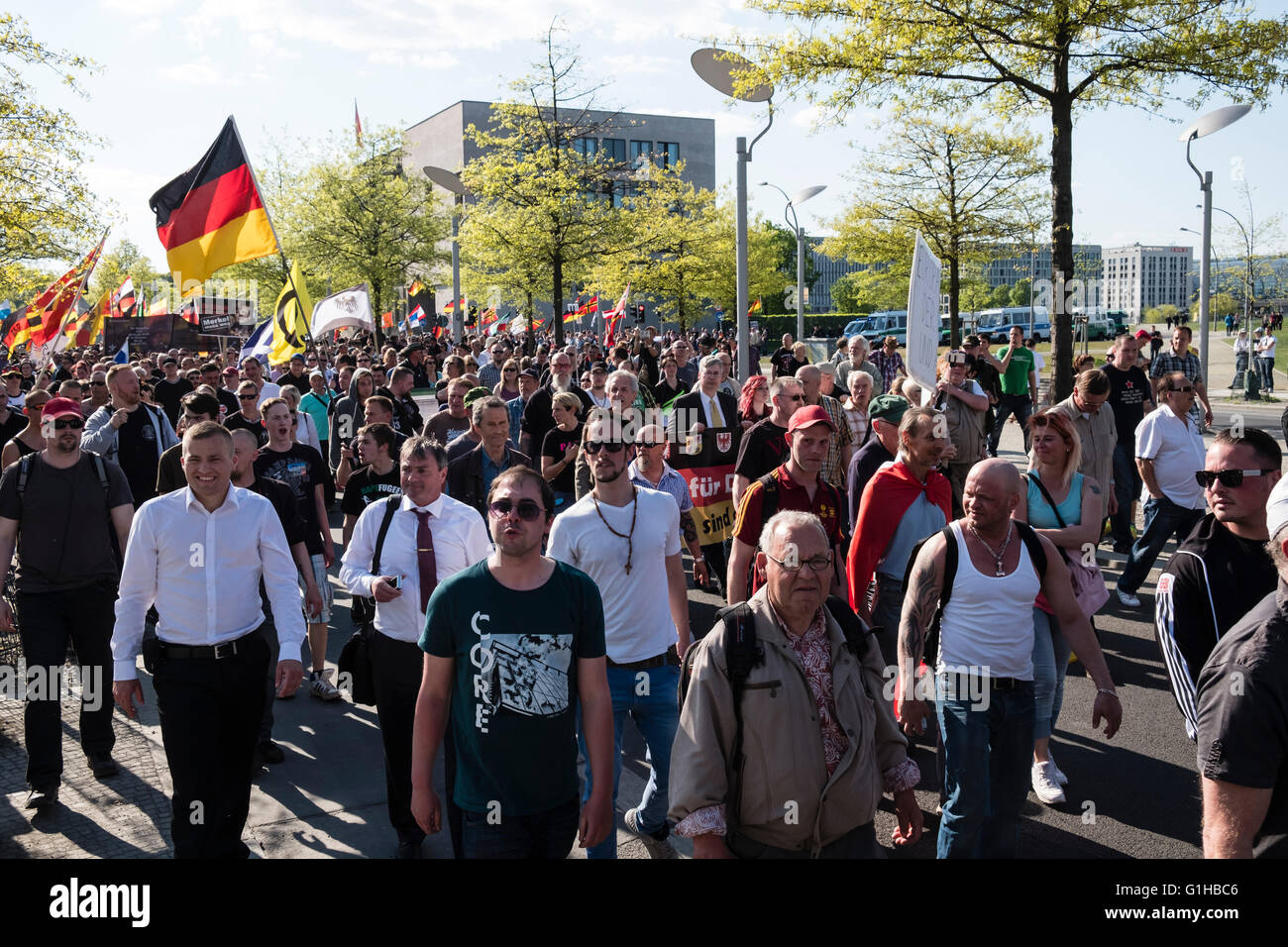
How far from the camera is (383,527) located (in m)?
4.80

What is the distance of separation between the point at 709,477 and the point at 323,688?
144 inches

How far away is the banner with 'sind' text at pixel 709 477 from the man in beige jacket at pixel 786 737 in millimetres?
5539

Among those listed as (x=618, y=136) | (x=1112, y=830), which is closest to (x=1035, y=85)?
(x=1112, y=830)

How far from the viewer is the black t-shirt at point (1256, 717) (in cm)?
238

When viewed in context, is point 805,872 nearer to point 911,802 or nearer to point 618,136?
point 911,802

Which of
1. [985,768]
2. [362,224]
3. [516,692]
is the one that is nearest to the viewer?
[516,692]

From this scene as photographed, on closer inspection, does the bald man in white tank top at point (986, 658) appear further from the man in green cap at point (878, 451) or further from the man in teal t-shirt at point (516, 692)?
the man in green cap at point (878, 451)

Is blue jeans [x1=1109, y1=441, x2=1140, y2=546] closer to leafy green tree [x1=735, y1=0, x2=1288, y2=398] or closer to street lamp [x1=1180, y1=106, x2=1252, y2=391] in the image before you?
leafy green tree [x1=735, y1=0, x2=1288, y2=398]

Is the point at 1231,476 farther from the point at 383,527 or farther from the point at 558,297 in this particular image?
the point at 558,297

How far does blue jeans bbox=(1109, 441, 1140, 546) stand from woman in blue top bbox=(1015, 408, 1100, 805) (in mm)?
4852

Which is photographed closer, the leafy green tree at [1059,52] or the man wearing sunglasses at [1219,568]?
the man wearing sunglasses at [1219,568]

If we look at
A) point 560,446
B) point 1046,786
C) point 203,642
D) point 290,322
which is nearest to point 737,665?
point 203,642

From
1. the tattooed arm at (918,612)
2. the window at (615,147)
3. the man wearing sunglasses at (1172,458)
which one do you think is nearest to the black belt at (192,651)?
the tattooed arm at (918,612)

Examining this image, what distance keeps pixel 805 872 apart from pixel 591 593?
1.08 metres
